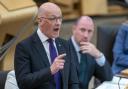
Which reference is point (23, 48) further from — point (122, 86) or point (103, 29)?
point (103, 29)

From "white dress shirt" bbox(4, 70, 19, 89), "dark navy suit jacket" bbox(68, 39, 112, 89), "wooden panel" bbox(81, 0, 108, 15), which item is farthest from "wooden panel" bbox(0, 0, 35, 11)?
"wooden panel" bbox(81, 0, 108, 15)

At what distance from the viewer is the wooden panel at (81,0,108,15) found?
873 cm

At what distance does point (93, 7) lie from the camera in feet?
29.0

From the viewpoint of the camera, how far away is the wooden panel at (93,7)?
873 cm

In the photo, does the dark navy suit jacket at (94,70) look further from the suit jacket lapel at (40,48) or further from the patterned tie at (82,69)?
the suit jacket lapel at (40,48)

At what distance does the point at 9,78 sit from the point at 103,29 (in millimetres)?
1645

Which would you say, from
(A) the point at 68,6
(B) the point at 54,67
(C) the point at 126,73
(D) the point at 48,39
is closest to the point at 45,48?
(D) the point at 48,39

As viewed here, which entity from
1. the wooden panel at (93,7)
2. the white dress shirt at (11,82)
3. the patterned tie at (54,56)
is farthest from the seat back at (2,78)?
the wooden panel at (93,7)

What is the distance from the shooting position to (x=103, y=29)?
4375mm

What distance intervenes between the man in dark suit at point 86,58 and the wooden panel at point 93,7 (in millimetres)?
4901

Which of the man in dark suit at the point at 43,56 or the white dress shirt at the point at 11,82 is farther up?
the man in dark suit at the point at 43,56

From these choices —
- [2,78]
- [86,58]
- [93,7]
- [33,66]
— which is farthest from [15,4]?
[93,7]

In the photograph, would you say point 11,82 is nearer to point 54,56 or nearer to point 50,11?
point 54,56

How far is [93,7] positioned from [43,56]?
6.21m
